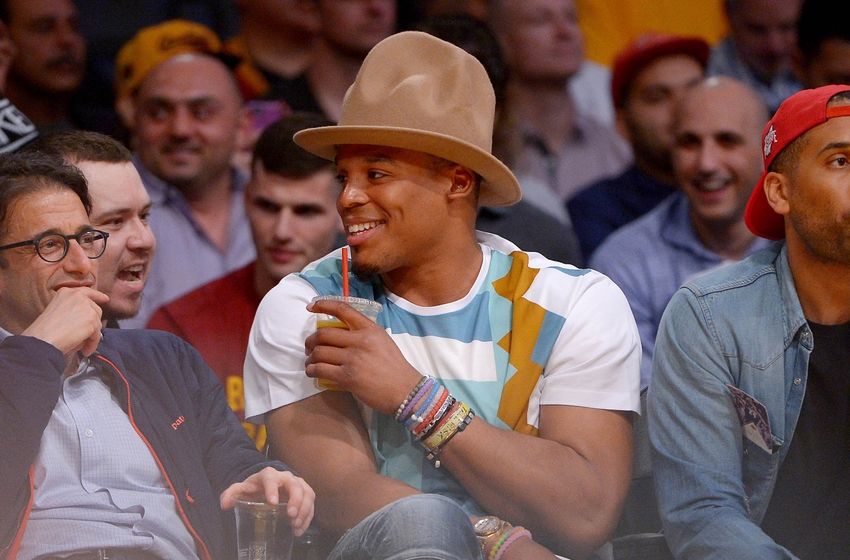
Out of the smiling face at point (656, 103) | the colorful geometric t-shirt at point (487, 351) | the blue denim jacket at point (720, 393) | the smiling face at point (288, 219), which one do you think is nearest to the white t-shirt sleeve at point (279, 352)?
the colorful geometric t-shirt at point (487, 351)

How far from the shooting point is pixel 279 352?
9.52 ft

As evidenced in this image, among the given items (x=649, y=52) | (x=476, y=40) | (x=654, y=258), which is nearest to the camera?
(x=476, y=40)

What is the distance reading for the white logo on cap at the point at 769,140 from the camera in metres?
3.09

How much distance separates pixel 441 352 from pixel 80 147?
1.10 meters

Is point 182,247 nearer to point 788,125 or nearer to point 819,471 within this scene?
point 788,125

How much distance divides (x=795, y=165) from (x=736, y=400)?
566mm

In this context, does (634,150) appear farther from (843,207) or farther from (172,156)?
(843,207)

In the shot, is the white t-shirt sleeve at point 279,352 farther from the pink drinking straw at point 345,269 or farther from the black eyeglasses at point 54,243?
the black eyeglasses at point 54,243

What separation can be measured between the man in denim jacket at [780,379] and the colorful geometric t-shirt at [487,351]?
0.44 ft

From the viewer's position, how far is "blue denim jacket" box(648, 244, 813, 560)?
288cm

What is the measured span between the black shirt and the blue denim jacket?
0.04 meters

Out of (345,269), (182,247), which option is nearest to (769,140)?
(345,269)

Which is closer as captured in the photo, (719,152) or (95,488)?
(95,488)

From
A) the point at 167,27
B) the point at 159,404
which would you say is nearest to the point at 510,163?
the point at 167,27
